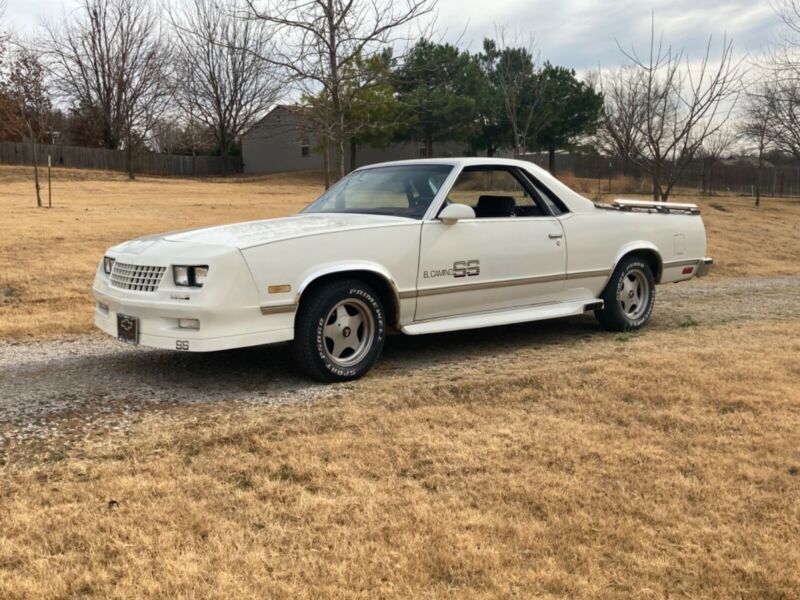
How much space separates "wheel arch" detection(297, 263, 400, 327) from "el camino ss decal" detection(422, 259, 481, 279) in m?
0.29

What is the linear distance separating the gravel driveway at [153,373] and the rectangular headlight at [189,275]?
2.35ft

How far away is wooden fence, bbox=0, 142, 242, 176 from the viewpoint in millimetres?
43500

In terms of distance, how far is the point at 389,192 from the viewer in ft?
18.9

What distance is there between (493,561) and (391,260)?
111 inches

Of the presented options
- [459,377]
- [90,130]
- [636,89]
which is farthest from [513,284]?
[90,130]

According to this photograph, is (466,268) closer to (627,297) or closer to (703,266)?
(627,297)

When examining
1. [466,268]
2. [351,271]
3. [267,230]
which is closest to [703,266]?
[466,268]

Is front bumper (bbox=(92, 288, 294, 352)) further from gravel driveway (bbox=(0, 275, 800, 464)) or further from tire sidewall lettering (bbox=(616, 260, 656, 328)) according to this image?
tire sidewall lettering (bbox=(616, 260, 656, 328))

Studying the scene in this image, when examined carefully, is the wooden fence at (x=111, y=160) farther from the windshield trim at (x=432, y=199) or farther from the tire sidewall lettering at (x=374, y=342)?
the tire sidewall lettering at (x=374, y=342)

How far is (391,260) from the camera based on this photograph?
199 inches

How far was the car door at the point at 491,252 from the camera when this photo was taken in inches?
209

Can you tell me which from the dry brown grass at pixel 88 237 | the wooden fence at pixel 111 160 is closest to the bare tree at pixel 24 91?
the wooden fence at pixel 111 160

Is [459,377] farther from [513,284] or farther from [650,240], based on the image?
[650,240]

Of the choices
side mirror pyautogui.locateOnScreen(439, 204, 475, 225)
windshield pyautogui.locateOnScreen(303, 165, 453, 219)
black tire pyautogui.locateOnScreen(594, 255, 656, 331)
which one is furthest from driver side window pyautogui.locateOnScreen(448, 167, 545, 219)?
black tire pyautogui.locateOnScreen(594, 255, 656, 331)
